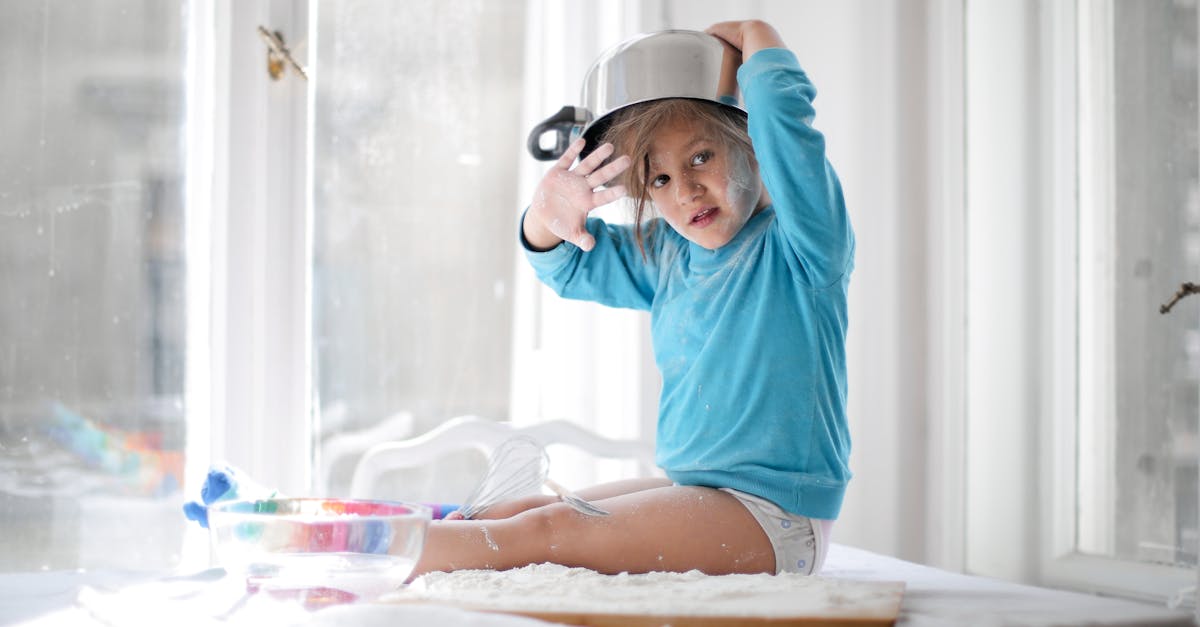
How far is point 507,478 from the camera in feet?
3.76

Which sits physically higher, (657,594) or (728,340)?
(728,340)

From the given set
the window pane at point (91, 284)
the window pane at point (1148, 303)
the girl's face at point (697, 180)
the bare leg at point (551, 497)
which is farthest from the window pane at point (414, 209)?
the window pane at point (1148, 303)

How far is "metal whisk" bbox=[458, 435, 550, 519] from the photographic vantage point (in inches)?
41.4

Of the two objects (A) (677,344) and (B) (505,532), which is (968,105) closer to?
(A) (677,344)

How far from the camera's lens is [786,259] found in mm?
1036

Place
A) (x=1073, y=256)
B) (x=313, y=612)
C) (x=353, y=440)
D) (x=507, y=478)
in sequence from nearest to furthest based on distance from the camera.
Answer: (x=313, y=612) → (x=507, y=478) → (x=1073, y=256) → (x=353, y=440)

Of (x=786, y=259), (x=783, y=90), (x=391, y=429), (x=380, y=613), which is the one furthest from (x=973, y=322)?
(x=380, y=613)

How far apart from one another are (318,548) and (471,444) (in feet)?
2.26

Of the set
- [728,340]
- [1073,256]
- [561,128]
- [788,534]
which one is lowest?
[788,534]

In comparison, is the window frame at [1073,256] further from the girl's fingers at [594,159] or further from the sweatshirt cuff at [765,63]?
the girl's fingers at [594,159]

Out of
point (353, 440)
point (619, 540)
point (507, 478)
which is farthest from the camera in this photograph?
point (353, 440)

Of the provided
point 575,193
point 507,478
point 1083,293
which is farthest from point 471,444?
point 1083,293

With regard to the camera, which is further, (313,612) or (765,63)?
(765,63)

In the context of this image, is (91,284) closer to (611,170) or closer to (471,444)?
(471,444)
